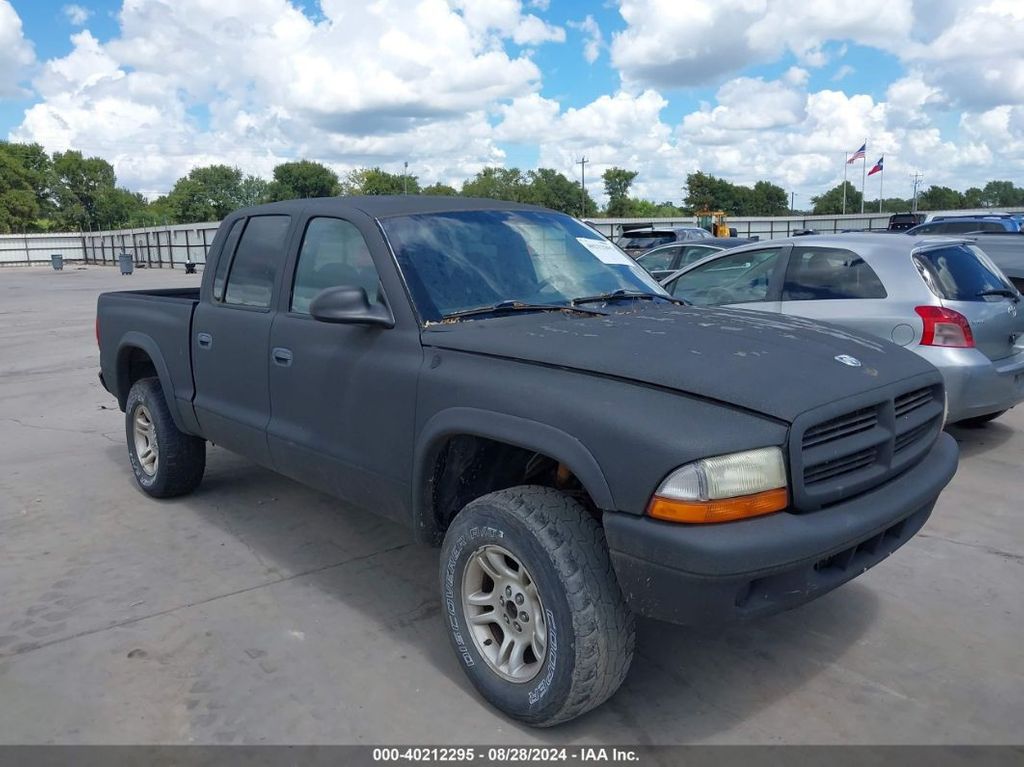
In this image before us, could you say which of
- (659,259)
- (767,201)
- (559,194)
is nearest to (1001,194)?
(767,201)

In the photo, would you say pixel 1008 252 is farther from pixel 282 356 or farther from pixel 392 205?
pixel 282 356

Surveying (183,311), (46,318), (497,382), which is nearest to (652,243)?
(46,318)

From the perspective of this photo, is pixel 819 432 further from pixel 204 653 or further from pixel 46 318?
pixel 46 318

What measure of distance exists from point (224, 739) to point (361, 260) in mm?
2050

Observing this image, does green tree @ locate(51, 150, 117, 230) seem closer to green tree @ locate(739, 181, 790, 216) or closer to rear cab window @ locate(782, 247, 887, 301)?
green tree @ locate(739, 181, 790, 216)

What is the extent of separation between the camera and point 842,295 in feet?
20.6

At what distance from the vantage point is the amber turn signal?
2.48 meters

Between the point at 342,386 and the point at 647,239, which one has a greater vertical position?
the point at 647,239

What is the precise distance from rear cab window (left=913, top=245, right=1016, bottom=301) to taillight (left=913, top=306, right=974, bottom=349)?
0.15 meters

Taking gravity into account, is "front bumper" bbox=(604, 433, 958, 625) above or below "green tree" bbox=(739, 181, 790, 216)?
below

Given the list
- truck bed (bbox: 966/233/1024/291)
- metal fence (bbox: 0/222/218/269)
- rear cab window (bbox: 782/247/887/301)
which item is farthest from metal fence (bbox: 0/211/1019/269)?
rear cab window (bbox: 782/247/887/301)

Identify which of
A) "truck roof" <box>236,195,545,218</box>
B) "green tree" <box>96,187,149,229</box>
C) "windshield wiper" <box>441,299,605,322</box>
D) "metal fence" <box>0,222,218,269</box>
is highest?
"green tree" <box>96,187,149,229</box>

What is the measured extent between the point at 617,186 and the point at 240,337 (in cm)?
10529

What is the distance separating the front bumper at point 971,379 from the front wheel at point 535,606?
3771 millimetres
